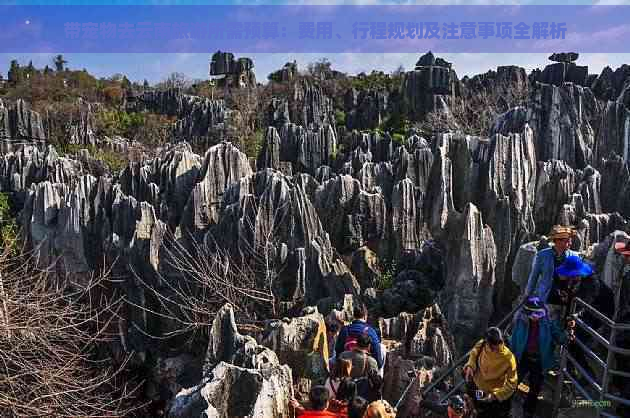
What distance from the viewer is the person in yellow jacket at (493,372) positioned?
441 centimetres

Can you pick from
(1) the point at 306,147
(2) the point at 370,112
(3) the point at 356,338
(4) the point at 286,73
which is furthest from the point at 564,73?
(3) the point at 356,338

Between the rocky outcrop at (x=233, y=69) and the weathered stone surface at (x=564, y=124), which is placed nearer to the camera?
the weathered stone surface at (x=564, y=124)

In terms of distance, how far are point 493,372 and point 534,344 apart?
62 centimetres

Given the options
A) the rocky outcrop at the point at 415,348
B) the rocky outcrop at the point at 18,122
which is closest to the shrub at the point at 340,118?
the rocky outcrop at the point at 18,122

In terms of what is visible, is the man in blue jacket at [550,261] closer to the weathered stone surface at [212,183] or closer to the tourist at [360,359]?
the tourist at [360,359]

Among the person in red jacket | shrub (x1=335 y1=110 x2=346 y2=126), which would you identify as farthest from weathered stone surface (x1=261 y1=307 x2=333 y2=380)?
shrub (x1=335 y1=110 x2=346 y2=126)

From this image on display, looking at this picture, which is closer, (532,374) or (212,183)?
(532,374)

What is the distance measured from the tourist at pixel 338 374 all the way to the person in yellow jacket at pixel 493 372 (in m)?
0.98

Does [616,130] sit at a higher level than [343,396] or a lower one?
higher

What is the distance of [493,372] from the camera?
175 inches

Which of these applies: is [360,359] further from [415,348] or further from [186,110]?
[186,110]

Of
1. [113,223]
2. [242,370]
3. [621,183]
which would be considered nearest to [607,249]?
[242,370]

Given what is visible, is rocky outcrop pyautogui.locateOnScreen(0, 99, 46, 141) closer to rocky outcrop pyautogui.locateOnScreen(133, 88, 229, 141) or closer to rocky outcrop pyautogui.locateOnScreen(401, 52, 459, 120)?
rocky outcrop pyautogui.locateOnScreen(133, 88, 229, 141)

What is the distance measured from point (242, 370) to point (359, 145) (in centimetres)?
2652
